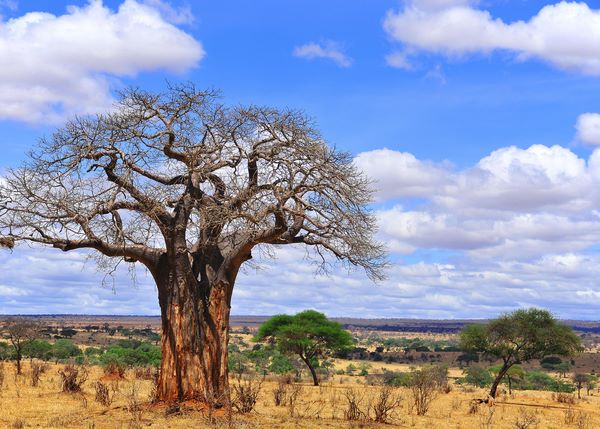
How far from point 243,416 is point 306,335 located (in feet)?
67.5

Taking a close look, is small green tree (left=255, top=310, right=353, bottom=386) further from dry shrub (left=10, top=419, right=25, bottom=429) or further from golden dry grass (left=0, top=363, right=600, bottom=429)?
dry shrub (left=10, top=419, right=25, bottom=429)

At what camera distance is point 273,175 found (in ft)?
50.6

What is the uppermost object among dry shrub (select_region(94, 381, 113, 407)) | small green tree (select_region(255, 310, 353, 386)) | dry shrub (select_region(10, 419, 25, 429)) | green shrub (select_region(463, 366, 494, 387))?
small green tree (select_region(255, 310, 353, 386))

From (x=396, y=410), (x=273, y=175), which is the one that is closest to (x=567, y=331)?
(x=396, y=410)

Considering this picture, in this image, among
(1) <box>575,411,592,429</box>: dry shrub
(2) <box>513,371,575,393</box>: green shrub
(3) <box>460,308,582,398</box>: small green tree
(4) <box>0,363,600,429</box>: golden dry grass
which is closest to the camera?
(4) <box>0,363,600,429</box>: golden dry grass

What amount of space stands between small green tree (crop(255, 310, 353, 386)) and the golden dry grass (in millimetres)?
8432

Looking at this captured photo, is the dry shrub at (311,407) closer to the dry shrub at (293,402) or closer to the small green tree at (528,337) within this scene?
the dry shrub at (293,402)

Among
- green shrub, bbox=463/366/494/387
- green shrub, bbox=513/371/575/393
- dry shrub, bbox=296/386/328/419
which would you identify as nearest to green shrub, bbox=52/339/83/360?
dry shrub, bbox=296/386/328/419

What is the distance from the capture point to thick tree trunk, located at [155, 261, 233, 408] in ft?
51.3

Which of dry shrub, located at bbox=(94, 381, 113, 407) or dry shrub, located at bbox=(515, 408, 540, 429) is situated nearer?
dry shrub, located at bbox=(94, 381, 113, 407)

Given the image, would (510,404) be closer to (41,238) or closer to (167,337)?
(167,337)

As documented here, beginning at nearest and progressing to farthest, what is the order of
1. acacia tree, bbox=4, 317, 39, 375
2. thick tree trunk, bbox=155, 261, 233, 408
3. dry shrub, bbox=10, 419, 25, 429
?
dry shrub, bbox=10, 419, 25, 429
thick tree trunk, bbox=155, 261, 233, 408
acacia tree, bbox=4, 317, 39, 375

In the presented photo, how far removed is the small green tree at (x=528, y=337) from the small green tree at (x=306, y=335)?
7.26m

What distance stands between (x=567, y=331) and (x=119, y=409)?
2212 cm
